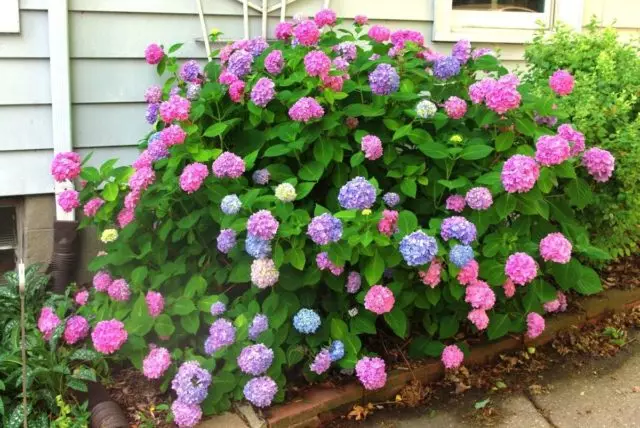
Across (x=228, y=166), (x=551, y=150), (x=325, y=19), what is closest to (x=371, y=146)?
(x=228, y=166)

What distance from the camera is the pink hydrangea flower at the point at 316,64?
246cm

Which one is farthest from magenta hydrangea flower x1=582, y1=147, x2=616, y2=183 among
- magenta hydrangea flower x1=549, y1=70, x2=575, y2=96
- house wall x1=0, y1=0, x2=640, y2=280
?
house wall x1=0, y1=0, x2=640, y2=280

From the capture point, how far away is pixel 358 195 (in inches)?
86.8

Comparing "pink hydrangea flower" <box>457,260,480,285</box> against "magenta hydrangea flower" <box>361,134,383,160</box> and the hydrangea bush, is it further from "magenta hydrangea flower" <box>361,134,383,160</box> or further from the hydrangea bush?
"magenta hydrangea flower" <box>361,134,383,160</box>

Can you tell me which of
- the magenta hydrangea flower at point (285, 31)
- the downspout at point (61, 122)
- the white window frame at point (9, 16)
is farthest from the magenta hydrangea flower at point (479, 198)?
the white window frame at point (9, 16)

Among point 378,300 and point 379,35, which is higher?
point 379,35

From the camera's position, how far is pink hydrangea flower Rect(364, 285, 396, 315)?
2271mm

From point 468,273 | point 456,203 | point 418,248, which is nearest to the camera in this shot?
point 418,248

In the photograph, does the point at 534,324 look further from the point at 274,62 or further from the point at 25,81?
the point at 25,81

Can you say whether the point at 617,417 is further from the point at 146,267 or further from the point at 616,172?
the point at 146,267

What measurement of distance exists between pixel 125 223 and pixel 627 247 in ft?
8.29

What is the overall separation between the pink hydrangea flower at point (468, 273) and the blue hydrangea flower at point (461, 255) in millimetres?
81

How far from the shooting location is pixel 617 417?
2.53 m

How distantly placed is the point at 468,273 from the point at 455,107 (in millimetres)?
659
